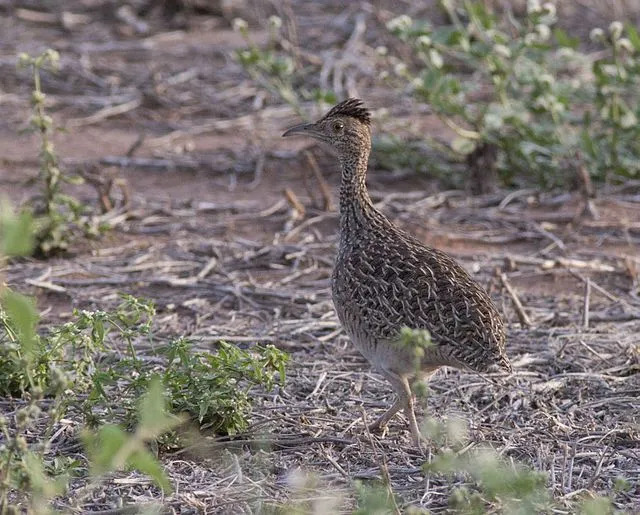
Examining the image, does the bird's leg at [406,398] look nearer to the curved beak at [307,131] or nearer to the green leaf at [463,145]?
the curved beak at [307,131]

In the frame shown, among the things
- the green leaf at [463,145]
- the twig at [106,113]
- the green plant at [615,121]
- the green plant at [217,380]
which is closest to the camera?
the green plant at [217,380]

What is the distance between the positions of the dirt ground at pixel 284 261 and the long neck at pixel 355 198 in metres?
0.82

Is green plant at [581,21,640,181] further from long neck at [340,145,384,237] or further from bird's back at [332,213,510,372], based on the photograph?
bird's back at [332,213,510,372]

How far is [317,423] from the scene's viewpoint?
5535 millimetres

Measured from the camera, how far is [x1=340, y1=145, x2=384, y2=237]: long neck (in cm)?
594

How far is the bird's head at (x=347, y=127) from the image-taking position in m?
6.27

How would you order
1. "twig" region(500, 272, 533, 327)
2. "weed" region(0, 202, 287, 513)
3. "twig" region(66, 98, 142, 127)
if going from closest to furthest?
"weed" region(0, 202, 287, 513) → "twig" region(500, 272, 533, 327) → "twig" region(66, 98, 142, 127)

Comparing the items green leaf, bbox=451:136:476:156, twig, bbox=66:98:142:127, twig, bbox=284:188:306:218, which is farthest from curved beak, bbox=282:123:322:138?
twig, bbox=66:98:142:127

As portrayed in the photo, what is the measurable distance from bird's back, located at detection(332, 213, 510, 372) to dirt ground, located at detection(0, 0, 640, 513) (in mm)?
415

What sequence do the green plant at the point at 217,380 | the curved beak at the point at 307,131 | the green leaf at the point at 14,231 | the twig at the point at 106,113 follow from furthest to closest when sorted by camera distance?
the twig at the point at 106,113 < the curved beak at the point at 307,131 < the green plant at the point at 217,380 < the green leaf at the point at 14,231

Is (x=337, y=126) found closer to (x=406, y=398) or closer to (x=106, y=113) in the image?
(x=406, y=398)

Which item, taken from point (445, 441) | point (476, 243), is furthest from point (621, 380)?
point (476, 243)

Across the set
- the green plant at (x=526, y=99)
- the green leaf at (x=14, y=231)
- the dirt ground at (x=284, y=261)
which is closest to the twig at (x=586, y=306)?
the dirt ground at (x=284, y=261)

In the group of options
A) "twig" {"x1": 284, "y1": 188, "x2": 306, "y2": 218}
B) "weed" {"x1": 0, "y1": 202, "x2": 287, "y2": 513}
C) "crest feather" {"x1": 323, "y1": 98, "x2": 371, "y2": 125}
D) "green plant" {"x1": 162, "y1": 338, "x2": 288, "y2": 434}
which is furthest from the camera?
"twig" {"x1": 284, "y1": 188, "x2": 306, "y2": 218}
